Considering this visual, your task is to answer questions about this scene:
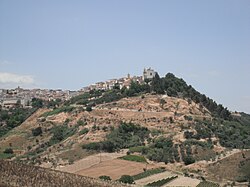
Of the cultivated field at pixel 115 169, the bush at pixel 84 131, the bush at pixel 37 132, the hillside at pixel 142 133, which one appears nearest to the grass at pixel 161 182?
the cultivated field at pixel 115 169

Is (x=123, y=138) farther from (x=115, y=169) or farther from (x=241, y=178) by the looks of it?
(x=241, y=178)

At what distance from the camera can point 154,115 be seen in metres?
68.9

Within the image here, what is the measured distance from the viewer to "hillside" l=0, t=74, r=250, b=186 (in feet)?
164

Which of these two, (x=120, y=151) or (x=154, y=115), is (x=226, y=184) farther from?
(x=154, y=115)

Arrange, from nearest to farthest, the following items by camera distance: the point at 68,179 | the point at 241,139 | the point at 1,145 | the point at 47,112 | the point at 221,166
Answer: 1. the point at 68,179
2. the point at 221,166
3. the point at 241,139
4. the point at 1,145
5. the point at 47,112

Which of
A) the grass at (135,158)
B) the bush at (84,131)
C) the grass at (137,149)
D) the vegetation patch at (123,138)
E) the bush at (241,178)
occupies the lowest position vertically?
the bush at (241,178)

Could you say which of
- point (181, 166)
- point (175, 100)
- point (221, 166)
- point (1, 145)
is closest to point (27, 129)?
point (1, 145)

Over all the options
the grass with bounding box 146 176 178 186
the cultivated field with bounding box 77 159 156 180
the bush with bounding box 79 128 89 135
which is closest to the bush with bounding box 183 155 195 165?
the cultivated field with bounding box 77 159 156 180

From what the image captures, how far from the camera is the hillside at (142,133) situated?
50062 millimetres

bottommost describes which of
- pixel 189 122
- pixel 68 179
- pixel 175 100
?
pixel 68 179

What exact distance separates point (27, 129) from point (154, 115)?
1040 inches

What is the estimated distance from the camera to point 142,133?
202 feet

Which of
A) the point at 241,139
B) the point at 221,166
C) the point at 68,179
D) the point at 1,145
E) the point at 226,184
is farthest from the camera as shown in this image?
the point at 1,145

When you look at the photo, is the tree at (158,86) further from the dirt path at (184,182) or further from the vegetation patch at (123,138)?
the dirt path at (184,182)
